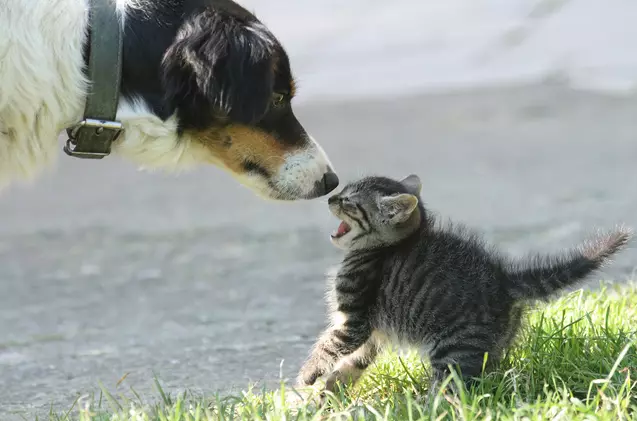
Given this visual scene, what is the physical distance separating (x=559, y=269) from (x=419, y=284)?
475 millimetres

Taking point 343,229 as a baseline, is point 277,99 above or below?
above

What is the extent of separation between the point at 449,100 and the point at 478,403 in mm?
8621

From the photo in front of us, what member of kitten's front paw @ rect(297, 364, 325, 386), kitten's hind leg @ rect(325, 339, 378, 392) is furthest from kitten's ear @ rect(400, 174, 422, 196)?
kitten's front paw @ rect(297, 364, 325, 386)

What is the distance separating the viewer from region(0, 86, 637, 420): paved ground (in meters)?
4.35

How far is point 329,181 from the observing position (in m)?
3.62

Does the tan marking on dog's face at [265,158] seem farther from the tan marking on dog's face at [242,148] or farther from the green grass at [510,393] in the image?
the green grass at [510,393]

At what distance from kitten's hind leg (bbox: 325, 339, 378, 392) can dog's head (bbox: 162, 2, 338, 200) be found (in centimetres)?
61

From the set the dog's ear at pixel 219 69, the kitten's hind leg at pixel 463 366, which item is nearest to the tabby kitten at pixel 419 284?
the kitten's hind leg at pixel 463 366

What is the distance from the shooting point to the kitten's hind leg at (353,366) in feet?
10.9

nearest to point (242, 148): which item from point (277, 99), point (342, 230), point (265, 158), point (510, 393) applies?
point (265, 158)

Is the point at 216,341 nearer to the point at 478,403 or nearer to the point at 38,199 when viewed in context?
the point at 478,403

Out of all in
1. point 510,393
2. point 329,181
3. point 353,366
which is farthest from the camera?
point 329,181

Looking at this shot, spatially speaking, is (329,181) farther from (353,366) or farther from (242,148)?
(353,366)

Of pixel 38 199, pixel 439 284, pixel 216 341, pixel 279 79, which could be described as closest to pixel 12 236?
pixel 38 199
